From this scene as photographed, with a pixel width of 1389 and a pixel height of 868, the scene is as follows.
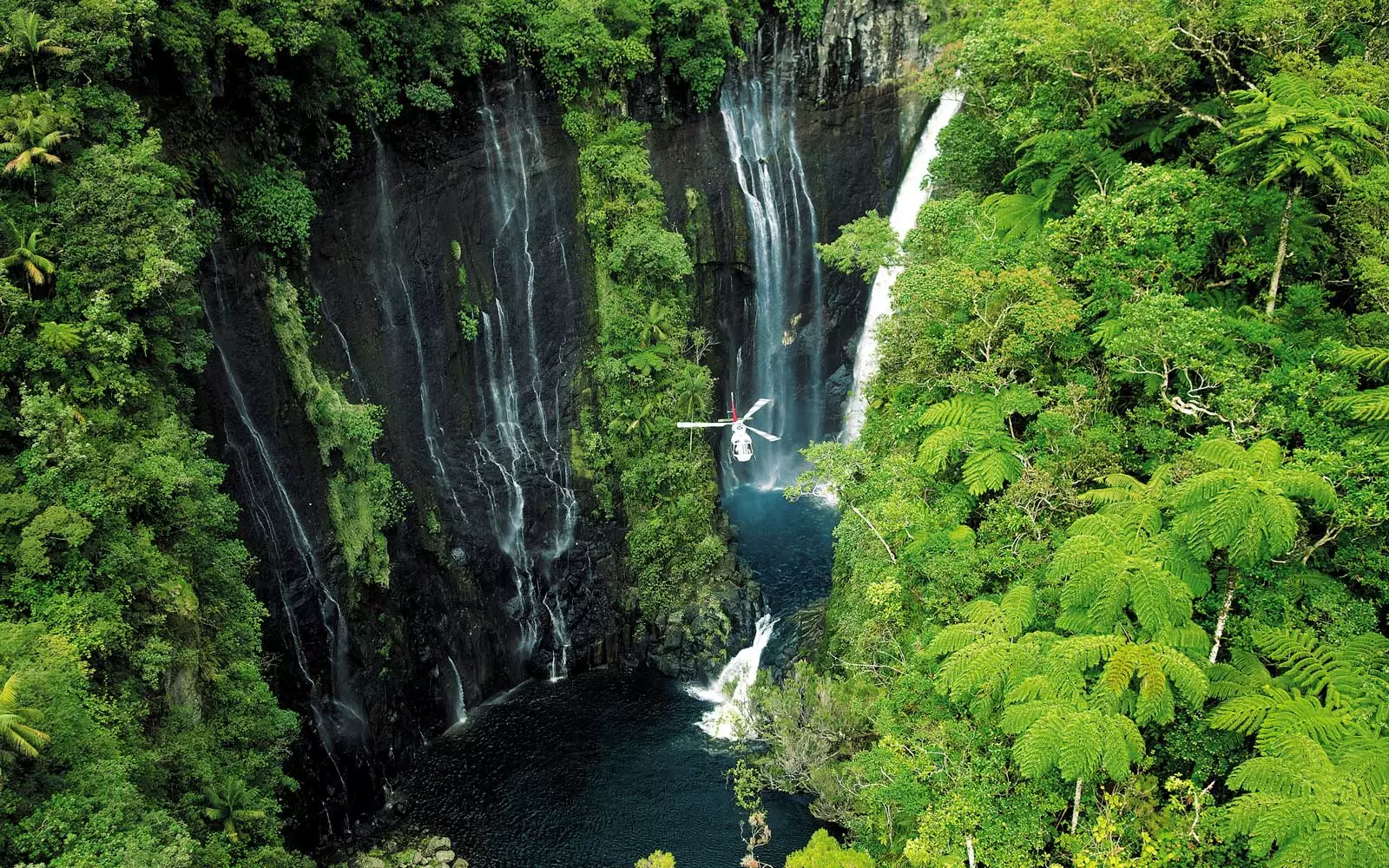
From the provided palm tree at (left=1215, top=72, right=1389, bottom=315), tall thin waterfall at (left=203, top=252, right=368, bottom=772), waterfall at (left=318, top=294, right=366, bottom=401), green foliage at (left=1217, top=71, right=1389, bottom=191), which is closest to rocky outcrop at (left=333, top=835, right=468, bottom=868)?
tall thin waterfall at (left=203, top=252, right=368, bottom=772)

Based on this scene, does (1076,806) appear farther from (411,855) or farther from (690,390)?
(690,390)

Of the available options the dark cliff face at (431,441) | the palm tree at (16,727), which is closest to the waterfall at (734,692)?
→ the dark cliff face at (431,441)

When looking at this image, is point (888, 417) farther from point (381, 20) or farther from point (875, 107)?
point (875, 107)

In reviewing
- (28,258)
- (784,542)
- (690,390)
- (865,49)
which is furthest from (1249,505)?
(865,49)

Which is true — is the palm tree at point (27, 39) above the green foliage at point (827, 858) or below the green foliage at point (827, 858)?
above

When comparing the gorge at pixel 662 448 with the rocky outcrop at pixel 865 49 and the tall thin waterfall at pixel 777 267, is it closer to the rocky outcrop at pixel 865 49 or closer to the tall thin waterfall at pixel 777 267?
the rocky outcrop at pixel 865 49
